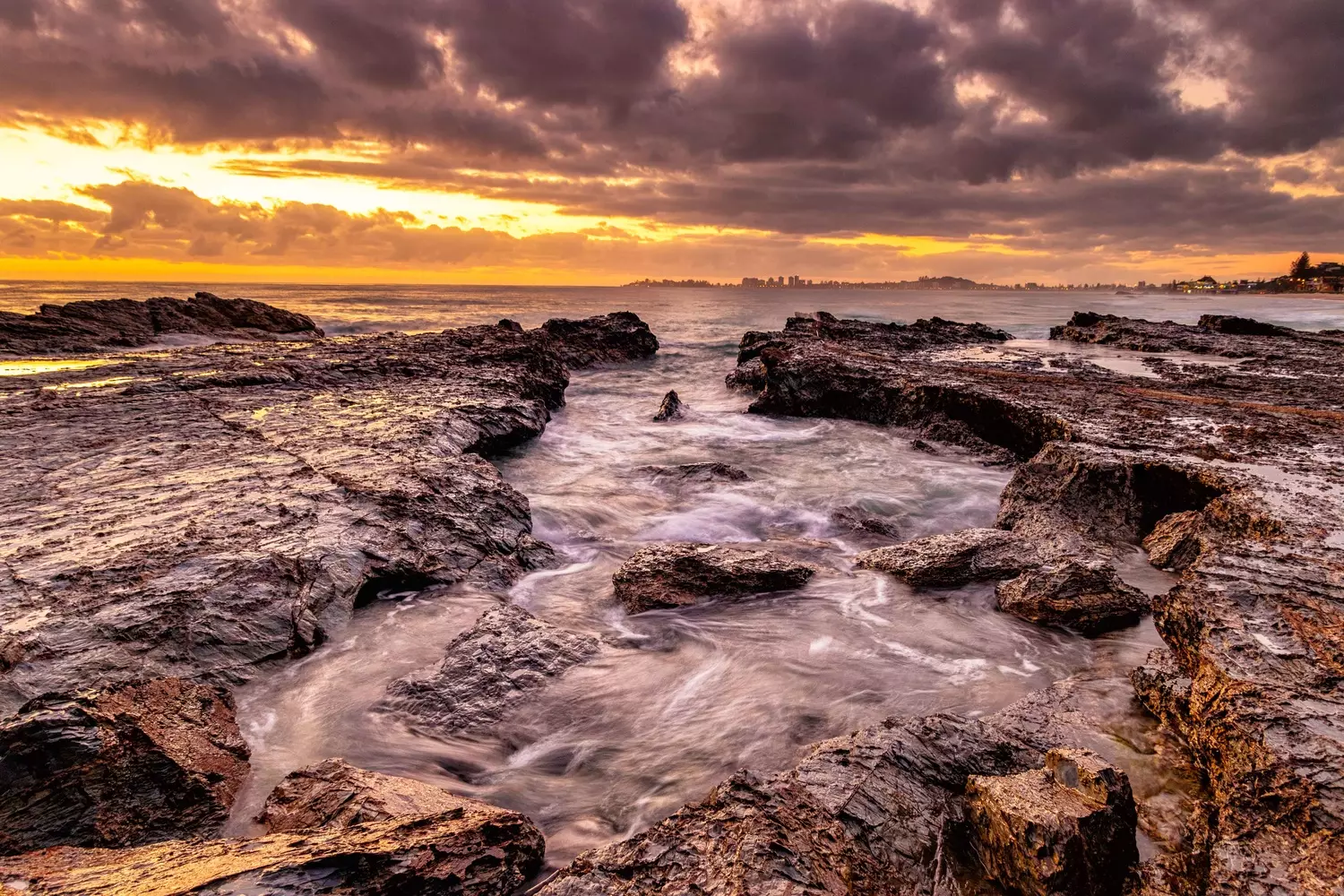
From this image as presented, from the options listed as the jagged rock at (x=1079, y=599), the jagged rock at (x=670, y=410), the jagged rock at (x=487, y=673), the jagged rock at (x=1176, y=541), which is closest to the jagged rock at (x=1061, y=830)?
the jagged rock at (x=1079, y=599)

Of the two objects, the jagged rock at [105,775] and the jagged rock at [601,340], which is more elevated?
the jagged rock at [601,340]

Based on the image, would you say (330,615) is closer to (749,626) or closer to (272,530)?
(272,530)

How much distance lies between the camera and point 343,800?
3.05 m

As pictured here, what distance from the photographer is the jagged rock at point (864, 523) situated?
27.3 ft

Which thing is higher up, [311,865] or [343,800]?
[311,865]

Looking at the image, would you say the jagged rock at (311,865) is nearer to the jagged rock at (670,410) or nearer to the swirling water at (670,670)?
the swirling water at (670,670)

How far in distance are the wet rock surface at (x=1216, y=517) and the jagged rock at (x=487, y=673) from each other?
12.5 ft

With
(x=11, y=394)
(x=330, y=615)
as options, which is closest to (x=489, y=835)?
(x=330, y=615)

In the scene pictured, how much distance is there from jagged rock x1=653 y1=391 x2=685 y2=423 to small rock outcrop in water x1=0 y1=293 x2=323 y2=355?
16.8 meters

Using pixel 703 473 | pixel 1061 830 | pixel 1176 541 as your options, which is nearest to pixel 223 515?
pixel 1061 830

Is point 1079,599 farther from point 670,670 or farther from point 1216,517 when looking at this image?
point 670,670

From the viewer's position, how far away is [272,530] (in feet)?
17.8

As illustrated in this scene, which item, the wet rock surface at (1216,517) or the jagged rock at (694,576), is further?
the jagged rock at (694,576)

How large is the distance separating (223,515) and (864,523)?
24.1ft
